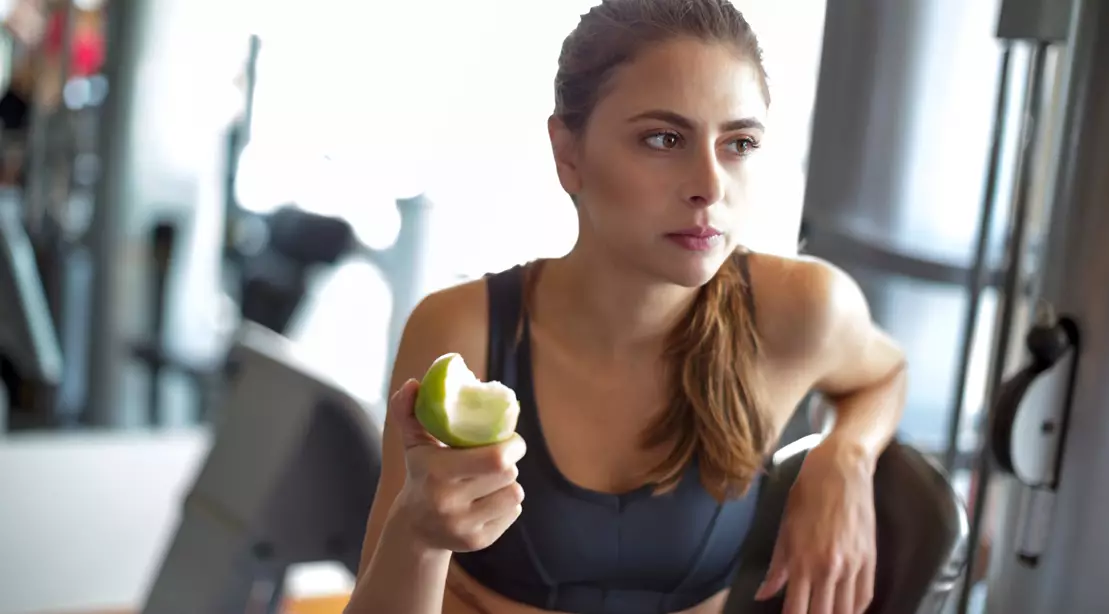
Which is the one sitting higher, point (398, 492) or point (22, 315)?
point (398, 492)

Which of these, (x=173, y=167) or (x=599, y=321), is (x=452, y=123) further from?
(x=173, y=167)

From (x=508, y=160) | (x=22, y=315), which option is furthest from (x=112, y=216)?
(x=508, y=160)

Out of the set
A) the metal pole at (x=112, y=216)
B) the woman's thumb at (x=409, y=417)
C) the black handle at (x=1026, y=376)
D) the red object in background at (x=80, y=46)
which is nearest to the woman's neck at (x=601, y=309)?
the woman's thumb at (x=409, y=417)

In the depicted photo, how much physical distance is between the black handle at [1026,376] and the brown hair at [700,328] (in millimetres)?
216

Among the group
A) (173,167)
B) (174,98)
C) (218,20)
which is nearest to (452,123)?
(218,20)

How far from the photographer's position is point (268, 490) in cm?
62

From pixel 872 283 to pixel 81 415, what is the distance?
3.94 ft

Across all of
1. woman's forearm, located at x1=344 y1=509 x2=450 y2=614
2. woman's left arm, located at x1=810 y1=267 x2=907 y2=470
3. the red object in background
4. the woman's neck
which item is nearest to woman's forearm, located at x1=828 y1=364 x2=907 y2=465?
woman's left arm, located at x1=810 y1=267 x2=907 y2=470

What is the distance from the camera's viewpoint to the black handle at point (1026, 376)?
62 centimetres

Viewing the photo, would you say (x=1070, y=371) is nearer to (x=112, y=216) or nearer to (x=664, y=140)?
(x=664, y=140)

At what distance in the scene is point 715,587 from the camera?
1.61ft

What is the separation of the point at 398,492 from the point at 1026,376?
0.40m

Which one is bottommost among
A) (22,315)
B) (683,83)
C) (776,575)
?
(22,315)

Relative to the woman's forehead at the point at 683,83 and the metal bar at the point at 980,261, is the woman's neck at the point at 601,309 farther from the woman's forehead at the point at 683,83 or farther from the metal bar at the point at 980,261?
the metal bar at the point at 980,261
